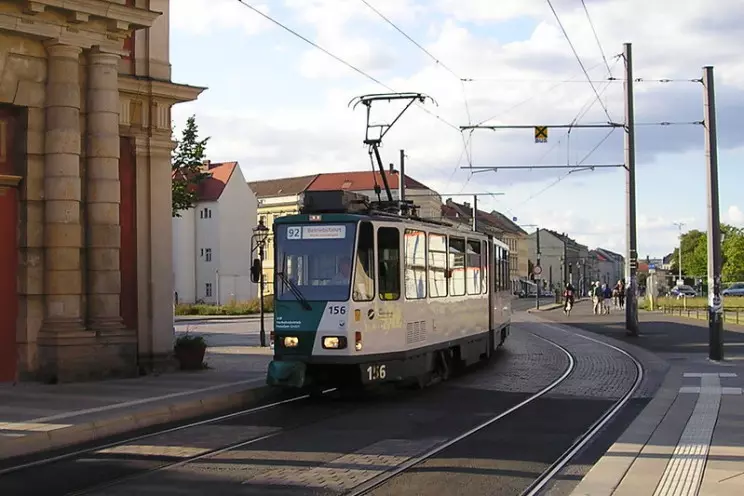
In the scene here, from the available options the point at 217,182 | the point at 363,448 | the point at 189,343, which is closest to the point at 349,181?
the point at 217,182

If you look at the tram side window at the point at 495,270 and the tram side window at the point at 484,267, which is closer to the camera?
the tram side window at the point at 484,267

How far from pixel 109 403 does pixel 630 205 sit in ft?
73.9

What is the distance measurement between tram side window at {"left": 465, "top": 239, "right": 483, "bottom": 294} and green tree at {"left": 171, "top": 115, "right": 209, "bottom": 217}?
8458 millimetres

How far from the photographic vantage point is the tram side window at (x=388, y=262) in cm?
1591

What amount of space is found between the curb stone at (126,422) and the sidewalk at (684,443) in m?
6.08

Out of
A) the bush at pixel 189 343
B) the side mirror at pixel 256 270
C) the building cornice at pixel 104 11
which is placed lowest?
the bush at pixel 189 343

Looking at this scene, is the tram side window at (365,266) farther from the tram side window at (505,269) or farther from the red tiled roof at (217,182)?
the red tiled roof at (217,182)

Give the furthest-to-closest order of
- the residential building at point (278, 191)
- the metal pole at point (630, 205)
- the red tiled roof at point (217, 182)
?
the residential building at point (278, 191) < the red tiled roof at point (217, 182) < the metal pole at point (630, 205)

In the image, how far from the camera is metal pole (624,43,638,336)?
1281 inches

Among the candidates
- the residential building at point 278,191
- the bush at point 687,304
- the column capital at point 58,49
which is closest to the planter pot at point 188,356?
the column capital at point 58,49

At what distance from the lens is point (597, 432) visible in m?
12.6

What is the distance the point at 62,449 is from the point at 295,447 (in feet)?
8.78

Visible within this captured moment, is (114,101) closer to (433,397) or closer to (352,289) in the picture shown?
(352,289)

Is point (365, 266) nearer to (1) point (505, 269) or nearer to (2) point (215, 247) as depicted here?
(1) point (505, 269)
